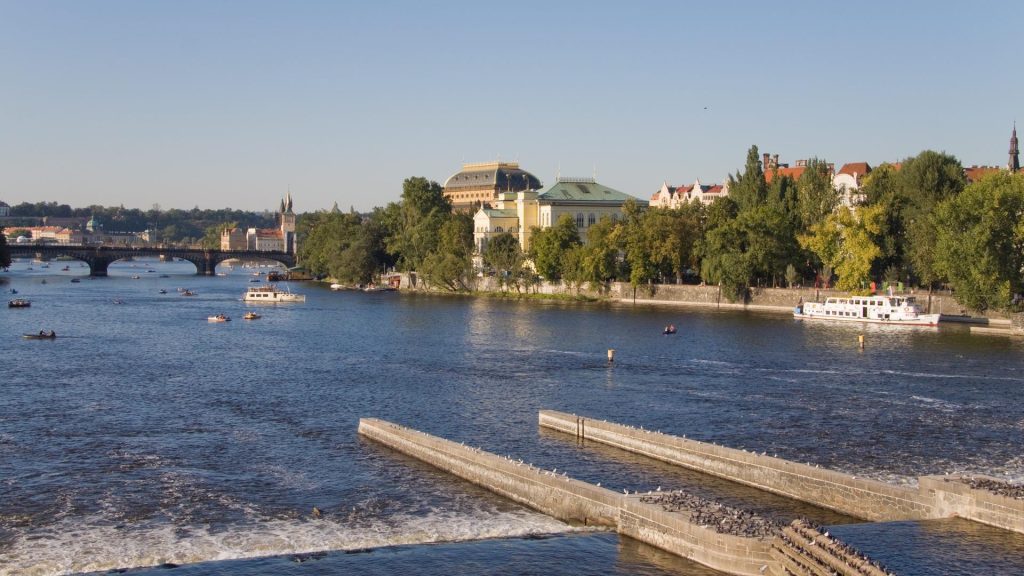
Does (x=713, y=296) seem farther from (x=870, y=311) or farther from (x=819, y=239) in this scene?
(x=870, y=311)

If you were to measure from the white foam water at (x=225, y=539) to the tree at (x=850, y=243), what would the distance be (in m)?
94.8

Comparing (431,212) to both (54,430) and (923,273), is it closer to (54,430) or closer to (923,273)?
(923,273)

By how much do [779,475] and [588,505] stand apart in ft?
28.5

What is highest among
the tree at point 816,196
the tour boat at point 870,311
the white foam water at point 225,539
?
the tree at point 816,196

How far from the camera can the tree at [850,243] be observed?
123m

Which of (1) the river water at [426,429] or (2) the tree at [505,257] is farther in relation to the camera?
(2) the tree at [505,257]

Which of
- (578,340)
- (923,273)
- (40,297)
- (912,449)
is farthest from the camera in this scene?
(40,297)

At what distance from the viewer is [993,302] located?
10569 cm

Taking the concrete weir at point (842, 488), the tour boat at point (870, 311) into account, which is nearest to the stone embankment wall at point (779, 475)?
the concrete weir at point (842, 488)

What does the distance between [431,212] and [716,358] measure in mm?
119142

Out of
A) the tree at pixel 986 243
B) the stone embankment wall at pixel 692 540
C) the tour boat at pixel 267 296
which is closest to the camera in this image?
the stone embankment wall at pixel 692 540

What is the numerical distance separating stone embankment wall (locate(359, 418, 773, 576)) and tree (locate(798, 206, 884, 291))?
8800cm

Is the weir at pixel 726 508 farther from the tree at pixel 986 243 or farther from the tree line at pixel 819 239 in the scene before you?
the tree line at pixel 819 239

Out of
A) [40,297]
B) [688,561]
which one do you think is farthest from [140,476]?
[40,297]
